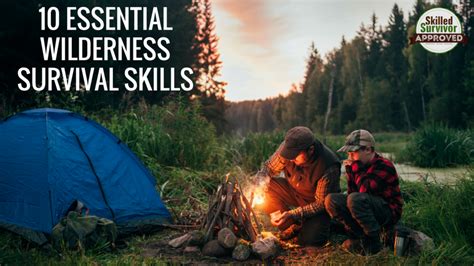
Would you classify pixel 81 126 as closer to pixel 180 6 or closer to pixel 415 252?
pixel 415 252

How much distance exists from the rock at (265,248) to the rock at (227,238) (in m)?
0.20

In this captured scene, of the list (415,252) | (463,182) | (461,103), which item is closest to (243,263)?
(415,252)

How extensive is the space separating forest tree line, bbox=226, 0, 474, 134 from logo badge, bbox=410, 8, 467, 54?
2050 cm

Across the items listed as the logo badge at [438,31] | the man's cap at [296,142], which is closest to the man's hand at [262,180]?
the man's cap at [296,142]

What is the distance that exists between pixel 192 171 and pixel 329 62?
5427cm

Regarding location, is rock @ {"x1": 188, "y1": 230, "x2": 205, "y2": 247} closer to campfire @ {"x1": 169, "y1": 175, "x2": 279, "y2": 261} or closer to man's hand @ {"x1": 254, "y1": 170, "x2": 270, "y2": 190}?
campfire @ {"x1": 169, "y1": 175, "x2": 279, "y2": 261}

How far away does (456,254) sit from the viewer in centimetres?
427

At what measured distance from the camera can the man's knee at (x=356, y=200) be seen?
441cm

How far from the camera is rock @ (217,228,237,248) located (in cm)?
454

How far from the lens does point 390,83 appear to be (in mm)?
48219

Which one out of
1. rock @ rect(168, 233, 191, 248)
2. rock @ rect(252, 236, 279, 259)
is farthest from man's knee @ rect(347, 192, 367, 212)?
rock @ rect(168, 233, 191, 248)

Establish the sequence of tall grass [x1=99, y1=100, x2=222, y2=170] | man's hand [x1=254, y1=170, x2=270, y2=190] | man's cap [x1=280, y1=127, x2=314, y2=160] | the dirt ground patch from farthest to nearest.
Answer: tall grass [x1=99, y1=100, x2=222, y2=170], man's hand [x1=254, y1=170, x2=270, y2=190], man's cap [x1=280, y1=127, x2=314, y2=160], the dirt ground patch

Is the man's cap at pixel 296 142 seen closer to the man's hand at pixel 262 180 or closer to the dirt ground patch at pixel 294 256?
the man's hand at pixel 262 180

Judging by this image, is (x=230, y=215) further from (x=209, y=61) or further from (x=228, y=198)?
(x=209, y=61)
